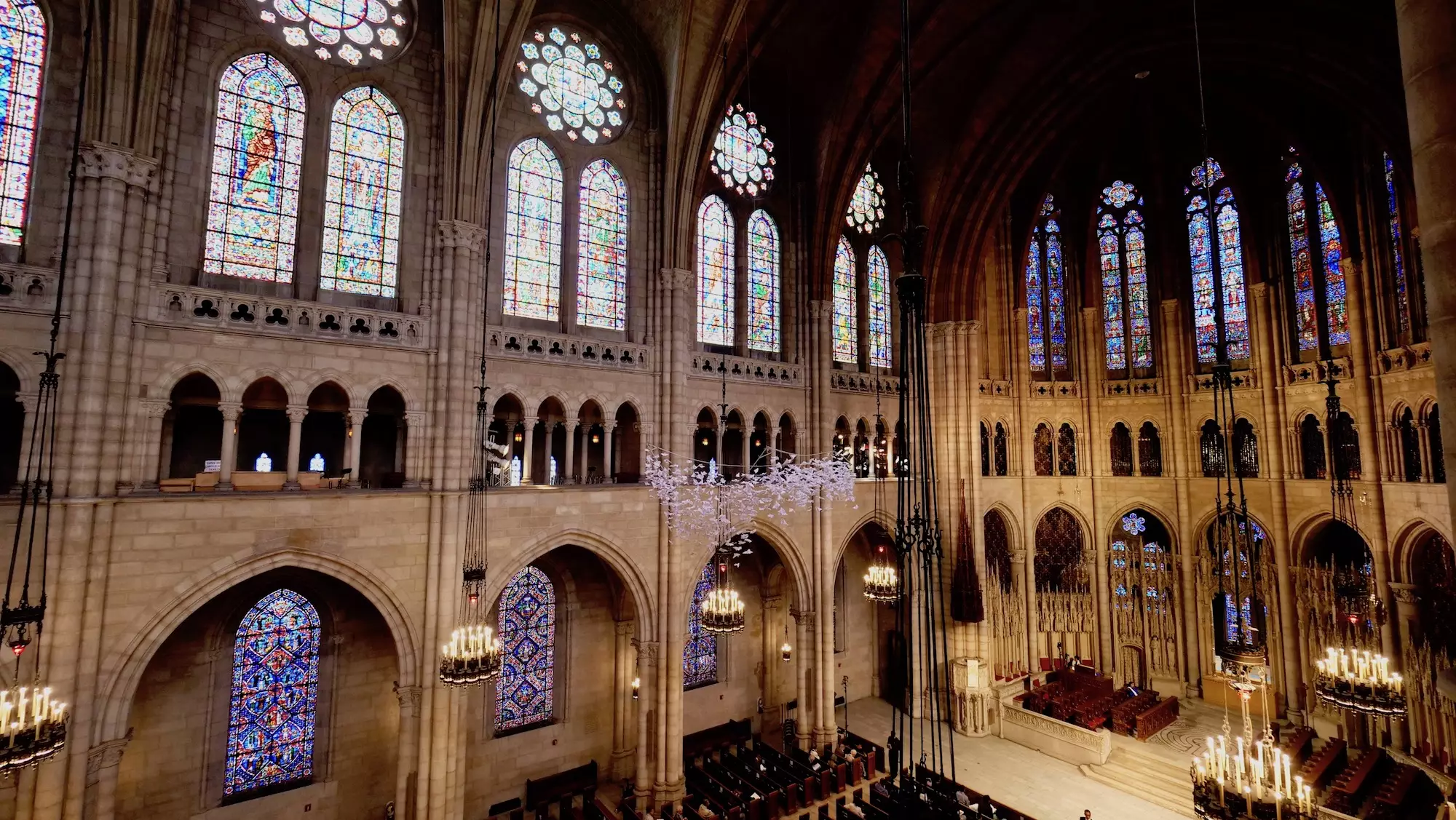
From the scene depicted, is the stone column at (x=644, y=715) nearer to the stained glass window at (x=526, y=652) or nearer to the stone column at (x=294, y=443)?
the stained glass window at (x=526, y=652)

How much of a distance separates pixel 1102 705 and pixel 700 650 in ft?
36.1

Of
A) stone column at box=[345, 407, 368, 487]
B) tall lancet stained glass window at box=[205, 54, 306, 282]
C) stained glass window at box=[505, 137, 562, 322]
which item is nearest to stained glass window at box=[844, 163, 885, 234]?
stained glass window at box=[505, 137, 562, 322]

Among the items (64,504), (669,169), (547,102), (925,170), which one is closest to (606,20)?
(547,102)

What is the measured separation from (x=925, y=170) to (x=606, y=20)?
1037 cm

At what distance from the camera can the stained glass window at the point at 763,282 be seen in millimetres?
18016

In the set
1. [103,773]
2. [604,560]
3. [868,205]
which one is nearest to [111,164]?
[103,773]

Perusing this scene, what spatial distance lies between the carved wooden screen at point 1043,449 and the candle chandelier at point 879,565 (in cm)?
575

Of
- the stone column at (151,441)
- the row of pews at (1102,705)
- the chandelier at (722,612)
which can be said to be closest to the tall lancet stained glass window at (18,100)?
the stone column at (151,441)

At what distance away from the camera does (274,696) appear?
13188mm

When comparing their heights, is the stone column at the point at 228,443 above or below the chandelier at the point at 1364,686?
above

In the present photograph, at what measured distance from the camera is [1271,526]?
61.9 feet

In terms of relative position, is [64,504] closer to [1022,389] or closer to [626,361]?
[626,361]

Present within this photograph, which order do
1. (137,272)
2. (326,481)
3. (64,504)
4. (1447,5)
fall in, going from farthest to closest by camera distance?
(326,481), (137,272), (64,504), (1447,5)

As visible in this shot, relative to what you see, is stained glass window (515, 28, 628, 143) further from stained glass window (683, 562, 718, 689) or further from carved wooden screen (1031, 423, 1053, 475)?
carved wooden screen (1031, 423, 1053, 475)
